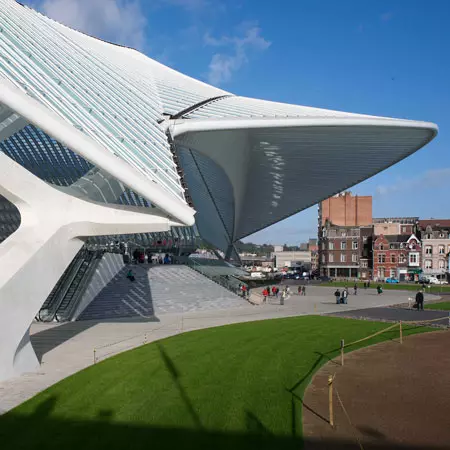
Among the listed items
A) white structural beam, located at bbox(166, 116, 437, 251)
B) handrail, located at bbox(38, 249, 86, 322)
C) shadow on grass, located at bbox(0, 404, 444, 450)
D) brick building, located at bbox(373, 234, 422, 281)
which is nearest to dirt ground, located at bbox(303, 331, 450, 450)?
shadow on grass, located at bbox(0, 404, 444, 450)

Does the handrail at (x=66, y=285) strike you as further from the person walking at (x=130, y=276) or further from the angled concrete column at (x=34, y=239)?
the angled concrete column at (x=34, y=239)

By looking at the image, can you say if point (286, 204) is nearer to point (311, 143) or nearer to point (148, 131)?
point (311, 143)

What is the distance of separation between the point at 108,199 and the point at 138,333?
6772mm

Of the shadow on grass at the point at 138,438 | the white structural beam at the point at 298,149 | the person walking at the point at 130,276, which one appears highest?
the white structural beam at the point at 298,149

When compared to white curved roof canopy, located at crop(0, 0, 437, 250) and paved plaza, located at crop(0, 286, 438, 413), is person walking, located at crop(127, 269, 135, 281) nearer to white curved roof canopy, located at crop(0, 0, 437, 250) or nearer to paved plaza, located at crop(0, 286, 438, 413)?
paved plaza, located at crop(0, 286, 438, 413)

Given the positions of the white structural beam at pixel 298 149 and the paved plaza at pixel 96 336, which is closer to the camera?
the paved plaza at pixel 96 336

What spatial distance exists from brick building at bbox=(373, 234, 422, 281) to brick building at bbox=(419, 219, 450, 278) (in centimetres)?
111

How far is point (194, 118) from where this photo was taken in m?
22.8

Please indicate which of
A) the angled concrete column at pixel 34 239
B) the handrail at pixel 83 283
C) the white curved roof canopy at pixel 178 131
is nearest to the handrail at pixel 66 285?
the handrail at pixel 83 283

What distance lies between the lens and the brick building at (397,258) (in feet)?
292

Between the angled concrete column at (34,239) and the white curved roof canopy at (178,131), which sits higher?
the white curved roof canopy at (178,131)

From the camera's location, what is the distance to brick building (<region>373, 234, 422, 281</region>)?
88938 millimetres

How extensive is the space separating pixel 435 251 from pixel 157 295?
6880 centimetres

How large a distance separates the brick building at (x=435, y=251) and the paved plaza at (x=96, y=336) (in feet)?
196
